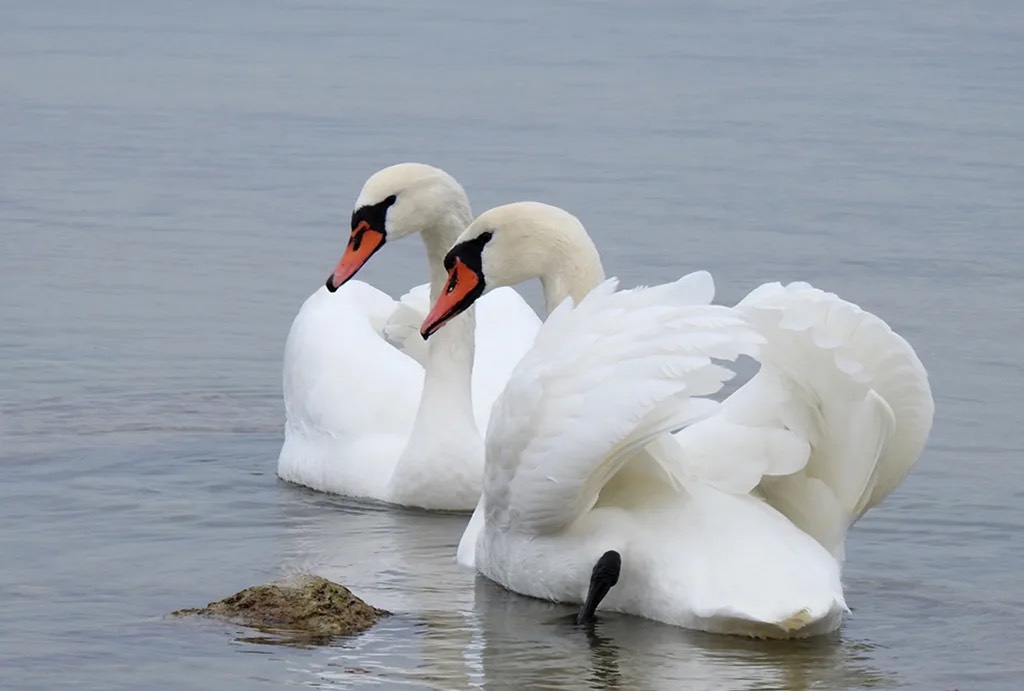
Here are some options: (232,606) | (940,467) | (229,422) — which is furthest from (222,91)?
(232,606)

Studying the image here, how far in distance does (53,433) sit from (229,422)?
0.81 metres

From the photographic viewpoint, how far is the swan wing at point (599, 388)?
23.7ft

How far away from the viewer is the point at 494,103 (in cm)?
2073

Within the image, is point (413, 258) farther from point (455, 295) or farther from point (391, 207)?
point (455, 295)

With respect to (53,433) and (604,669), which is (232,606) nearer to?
(604,669)

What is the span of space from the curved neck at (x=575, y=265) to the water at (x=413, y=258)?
1.04 metres

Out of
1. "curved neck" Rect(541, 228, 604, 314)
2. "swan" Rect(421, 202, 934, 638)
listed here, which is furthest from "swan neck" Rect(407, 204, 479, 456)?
"swan" Rect(421, 202, 934, 638)

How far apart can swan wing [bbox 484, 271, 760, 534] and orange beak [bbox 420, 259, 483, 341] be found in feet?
3.04

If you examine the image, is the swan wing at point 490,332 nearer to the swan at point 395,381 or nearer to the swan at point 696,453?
the swan at point 395,381

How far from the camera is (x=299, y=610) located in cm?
744

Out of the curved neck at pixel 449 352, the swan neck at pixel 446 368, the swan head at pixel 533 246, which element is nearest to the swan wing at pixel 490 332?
the swan neck at pixel 446 368

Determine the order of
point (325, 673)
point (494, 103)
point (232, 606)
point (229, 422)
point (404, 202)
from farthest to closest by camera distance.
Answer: point (494, 103), point (229, 422), point (404, 202), point (232, 606), point (325, 673)

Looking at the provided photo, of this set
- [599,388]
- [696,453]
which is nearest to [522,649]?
[599,388]

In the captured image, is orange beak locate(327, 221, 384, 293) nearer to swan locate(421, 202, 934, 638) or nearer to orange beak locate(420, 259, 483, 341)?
orange beak locate(420, 259, 483, 341)
